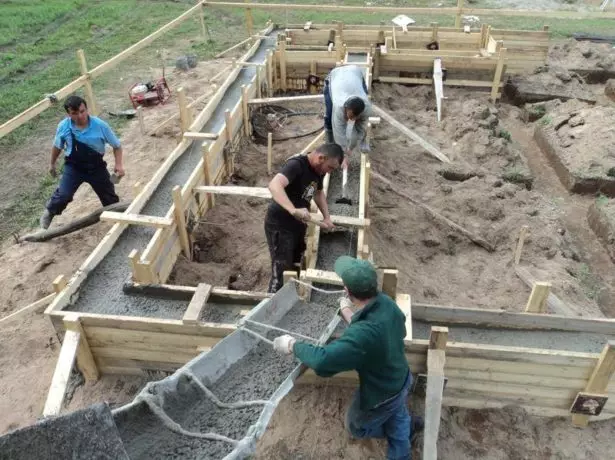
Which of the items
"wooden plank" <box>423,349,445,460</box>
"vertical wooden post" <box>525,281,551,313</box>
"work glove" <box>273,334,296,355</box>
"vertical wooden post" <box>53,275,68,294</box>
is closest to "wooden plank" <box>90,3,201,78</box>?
"vertical wooden post" <box>53,275,68,294</box>

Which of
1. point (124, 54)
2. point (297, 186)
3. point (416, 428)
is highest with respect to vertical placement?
point (124, 54)

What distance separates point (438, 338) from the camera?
3.57 m

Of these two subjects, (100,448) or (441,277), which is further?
(441,277)

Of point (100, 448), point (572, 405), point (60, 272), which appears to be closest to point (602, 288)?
point (572, 405)

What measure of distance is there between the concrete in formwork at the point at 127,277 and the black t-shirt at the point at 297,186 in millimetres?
1224

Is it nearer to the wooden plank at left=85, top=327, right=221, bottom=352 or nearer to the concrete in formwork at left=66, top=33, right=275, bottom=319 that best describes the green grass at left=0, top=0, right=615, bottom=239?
the concrete in formwork at left=66, top=33, right=275, bottom=319

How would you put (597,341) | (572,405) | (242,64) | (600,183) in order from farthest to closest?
(242,64) < (600,183) < (597,341) < (572,405)

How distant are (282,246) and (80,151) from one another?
2.67m

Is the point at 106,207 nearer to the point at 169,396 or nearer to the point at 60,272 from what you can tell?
the point at 60,272

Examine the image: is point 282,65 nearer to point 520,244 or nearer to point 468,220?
point 468,220

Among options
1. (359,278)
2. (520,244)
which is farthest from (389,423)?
(520,244)

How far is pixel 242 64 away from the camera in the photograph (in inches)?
388

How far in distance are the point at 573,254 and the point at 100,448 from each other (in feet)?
21.2

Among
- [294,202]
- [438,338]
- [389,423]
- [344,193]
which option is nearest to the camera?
[389,423]
